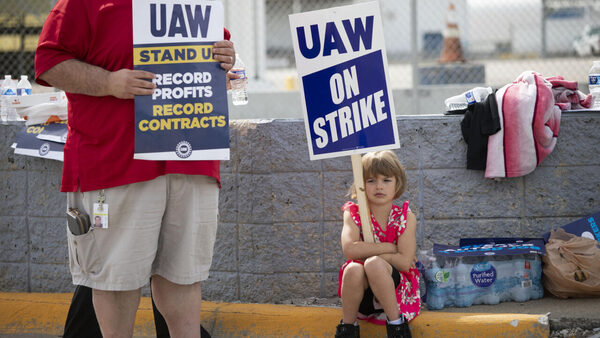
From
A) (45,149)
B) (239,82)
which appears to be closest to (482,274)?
(239,82)

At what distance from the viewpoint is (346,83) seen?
3586 mm

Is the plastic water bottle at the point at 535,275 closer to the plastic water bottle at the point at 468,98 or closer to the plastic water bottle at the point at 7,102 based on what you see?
the plastic water bottle at the point at 468,98

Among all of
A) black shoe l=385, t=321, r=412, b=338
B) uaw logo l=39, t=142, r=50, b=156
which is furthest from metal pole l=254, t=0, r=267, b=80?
black shoe l=385, t=321, r=412, b=338

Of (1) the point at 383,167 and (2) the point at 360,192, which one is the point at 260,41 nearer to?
(1) the point at 383,167

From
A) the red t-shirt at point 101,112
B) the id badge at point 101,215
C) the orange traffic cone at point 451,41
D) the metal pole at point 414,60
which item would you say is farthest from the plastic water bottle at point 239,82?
the orange traffic cone at point 451,41

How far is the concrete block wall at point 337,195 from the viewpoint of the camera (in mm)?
4285

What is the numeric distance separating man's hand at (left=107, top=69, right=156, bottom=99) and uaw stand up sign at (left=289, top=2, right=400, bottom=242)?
1071 millimetres

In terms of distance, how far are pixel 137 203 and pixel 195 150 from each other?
0.32 metres

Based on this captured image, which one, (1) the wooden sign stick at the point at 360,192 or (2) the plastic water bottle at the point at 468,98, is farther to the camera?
(2) the plastic water bottle at the point at 468,98

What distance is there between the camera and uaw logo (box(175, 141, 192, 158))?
2.82m

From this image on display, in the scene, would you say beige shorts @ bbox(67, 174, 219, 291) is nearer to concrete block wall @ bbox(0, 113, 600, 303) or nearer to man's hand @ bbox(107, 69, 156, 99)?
man's hand @ bbox(107, 69, 156, 99)

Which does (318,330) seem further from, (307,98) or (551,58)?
(551,58)

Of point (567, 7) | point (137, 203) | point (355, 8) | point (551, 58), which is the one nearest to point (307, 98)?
point (355, 8)

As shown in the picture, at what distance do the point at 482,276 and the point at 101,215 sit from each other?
2.36m
